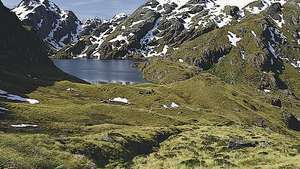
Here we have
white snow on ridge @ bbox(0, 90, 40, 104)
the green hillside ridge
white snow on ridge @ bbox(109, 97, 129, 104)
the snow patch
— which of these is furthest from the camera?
the snow patch

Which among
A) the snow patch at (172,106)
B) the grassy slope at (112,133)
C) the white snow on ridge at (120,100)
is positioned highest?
the grassy slope at (112,133)

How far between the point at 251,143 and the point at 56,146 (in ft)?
94.9

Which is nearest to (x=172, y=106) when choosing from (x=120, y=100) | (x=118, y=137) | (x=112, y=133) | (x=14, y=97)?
(x=120, y=100)

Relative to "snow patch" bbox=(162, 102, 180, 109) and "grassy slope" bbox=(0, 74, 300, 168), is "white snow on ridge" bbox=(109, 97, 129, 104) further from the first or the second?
"snow patch" bbox=(162, 102, 180, 109)

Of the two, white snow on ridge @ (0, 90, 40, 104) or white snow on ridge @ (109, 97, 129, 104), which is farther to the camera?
white snow on ridge @ (109, 97, 129, 104)

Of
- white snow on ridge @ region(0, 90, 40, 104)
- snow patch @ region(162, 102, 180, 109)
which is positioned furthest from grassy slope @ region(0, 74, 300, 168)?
white snow on ridge @ region(0, 90, 40, 104)

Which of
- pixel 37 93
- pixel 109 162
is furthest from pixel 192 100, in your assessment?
pixel 109 162

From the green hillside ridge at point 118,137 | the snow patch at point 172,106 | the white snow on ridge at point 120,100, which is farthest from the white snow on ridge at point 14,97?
the snow patch at point 172,106

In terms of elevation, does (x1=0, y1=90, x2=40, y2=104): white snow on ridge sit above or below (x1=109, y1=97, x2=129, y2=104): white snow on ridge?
above

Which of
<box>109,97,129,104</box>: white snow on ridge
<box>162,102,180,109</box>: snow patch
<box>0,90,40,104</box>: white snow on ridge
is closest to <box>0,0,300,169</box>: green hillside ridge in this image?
<box>162,102,180,109</box>: snow patch

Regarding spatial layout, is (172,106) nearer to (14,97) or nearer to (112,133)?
(14,97)

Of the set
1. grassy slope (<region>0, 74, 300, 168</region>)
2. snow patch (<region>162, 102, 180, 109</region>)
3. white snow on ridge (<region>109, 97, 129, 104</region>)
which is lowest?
snow patch (<region>162, 102, 180, 109</region>)

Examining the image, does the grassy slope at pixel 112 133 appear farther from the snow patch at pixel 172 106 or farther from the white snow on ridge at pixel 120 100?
the white snow on ridge at pixel 120 100

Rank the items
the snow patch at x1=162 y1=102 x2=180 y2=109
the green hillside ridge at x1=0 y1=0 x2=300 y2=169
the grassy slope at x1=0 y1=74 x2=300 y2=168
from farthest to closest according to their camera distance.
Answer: the snow patch at x1=162 y1=102 x2=180 y2=109
the grassy slope at x1=0 y1=74 x2=300 y2=168
the green hillside ridge at x1=0 y1=0 x2=300 y2=169
